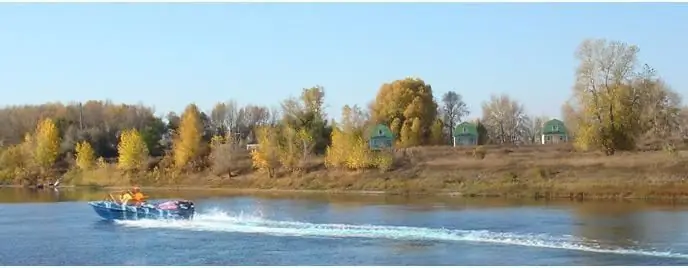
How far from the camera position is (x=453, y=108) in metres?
111

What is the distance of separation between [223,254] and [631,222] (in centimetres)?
1804

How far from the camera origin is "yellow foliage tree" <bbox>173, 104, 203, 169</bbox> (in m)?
81.8

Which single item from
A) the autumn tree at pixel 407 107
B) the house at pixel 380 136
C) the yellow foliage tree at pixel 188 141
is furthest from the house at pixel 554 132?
the yellow foliage tree at pixel 188 141

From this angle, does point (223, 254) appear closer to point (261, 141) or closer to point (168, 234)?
point (168, 234)

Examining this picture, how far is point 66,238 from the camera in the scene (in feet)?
119

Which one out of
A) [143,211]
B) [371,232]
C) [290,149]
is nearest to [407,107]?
[290,149]

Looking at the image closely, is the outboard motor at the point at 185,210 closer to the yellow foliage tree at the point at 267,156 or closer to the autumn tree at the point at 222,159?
the yellow foliage tree at the point at 267,156

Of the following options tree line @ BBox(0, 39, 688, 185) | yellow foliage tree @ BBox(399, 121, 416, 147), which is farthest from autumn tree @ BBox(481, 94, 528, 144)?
yellow foliage tree @ BBox(399, 121, 416, 147)

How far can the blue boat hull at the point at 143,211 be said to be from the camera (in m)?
41.9

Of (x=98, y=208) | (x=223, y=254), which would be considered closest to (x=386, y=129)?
(x=98, y=208)

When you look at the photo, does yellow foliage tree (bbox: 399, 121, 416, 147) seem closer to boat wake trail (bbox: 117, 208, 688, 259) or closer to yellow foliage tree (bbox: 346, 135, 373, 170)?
yellow foliage tree (bbox: 346, 135, 373, 170)

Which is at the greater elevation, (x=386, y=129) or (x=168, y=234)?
(x=386, y=129)

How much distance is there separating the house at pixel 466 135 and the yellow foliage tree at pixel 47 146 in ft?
142

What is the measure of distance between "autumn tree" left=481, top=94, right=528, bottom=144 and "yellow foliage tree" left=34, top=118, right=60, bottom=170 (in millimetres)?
54799
